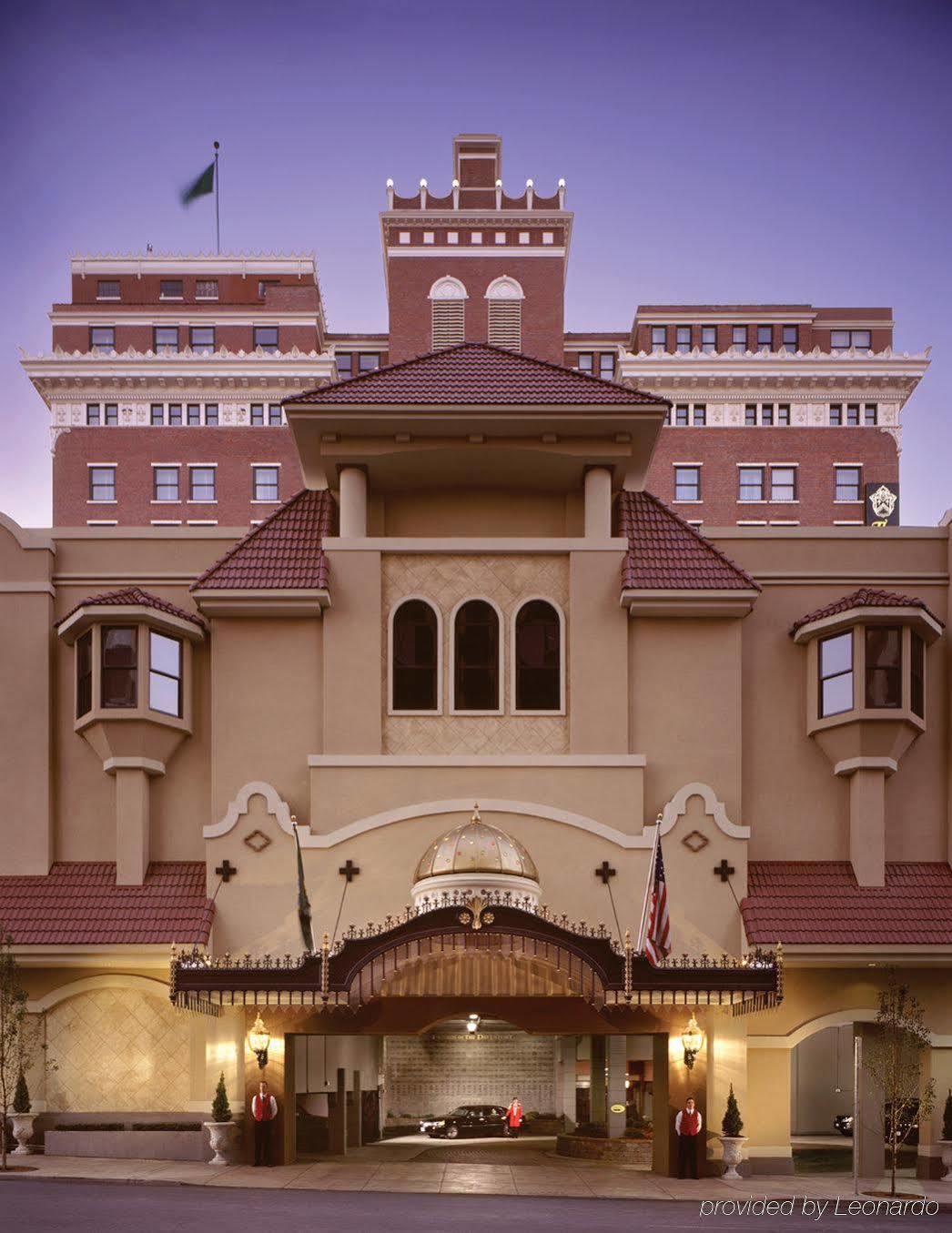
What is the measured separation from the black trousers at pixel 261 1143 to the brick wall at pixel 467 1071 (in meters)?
18.6

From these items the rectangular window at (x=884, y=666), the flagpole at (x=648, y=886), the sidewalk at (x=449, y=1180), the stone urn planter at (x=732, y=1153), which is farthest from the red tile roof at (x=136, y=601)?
the stone urn planter at (x=732, y=1153)

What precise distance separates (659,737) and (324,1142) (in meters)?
12.7

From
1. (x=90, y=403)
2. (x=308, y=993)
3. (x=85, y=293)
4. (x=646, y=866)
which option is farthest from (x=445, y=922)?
(x=85, y=293)

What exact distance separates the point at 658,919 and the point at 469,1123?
18.6 m

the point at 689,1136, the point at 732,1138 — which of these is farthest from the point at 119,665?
the point at 732,1138

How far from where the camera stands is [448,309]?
7219 centimetres

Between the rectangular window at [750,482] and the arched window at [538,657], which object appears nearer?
the arched window at [538,657]

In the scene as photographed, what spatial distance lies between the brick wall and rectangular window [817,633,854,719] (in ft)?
67.6

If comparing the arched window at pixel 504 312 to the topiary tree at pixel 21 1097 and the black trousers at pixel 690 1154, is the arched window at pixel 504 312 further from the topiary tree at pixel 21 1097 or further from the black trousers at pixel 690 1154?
the topiary tree at pixel 21 1097

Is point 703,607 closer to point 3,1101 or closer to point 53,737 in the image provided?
point 53,737

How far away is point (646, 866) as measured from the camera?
91.0 ft

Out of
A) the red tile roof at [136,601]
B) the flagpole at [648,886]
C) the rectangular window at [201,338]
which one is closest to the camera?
the flagpole at [648,886]

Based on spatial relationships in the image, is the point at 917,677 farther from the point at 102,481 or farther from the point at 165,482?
the point at 102,481

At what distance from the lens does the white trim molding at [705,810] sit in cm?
2783
